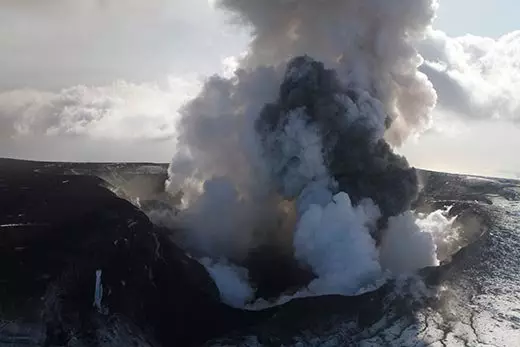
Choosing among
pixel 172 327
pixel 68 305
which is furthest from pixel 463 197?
pixel 68 305

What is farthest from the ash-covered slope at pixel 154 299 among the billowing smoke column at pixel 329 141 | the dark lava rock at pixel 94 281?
the billowing smoke column at pixel 329 141

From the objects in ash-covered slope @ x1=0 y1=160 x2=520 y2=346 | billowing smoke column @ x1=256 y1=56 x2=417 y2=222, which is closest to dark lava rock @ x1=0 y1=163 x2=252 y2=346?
ash-covered slope @ x1=0 y1=160 x2=520 y2=346

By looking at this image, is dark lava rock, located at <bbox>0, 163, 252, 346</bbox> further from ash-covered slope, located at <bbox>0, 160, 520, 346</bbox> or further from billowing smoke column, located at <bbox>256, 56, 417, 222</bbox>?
billowing smoke column, located at <bbox>256, 56, 417, 222</bbox>

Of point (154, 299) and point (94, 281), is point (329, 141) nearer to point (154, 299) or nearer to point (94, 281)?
point (154, 299)

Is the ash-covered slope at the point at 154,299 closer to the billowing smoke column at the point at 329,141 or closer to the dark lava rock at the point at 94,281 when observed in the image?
the dark lava rock at the point at 94,281

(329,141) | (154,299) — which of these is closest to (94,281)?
(154,299)

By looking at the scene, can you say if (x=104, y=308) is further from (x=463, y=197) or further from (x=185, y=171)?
(x=463, y=197)
